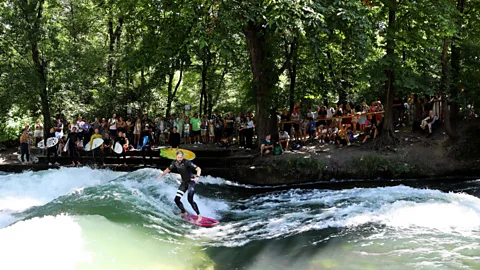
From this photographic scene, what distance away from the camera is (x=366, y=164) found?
14.6m

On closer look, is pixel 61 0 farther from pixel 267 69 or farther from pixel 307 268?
pixel 307 268

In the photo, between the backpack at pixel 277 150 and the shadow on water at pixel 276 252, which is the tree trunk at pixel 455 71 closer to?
the backpack at pixel 277 150

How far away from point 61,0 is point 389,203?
23.4m

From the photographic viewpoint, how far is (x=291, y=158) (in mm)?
14672

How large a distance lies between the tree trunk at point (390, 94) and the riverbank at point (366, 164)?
420 mm

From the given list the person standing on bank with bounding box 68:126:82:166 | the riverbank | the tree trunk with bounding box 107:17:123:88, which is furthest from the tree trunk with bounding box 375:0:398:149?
the tree trunk with bounding box 107:17:123:88

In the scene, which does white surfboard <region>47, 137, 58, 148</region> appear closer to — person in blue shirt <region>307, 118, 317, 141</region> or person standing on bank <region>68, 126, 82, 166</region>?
person standing on bank <region>68, 126, 82, 166</region>

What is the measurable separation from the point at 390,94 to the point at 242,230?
1000cm

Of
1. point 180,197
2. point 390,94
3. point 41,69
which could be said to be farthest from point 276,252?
point 41,69

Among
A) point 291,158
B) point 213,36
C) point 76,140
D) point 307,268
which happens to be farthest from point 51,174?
point 307,268

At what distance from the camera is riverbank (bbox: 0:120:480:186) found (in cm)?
1439

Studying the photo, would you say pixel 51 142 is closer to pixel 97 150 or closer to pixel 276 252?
pixel 97 150

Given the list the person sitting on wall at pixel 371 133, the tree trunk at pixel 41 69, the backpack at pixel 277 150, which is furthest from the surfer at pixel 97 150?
the person sitting on wall at pixel 371 133

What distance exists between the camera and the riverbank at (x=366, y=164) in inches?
567
